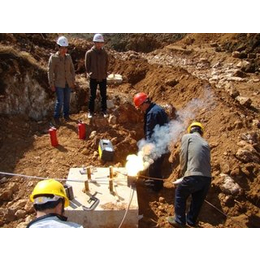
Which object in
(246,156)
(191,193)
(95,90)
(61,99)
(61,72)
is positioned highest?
(61,72)

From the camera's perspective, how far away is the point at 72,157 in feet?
19.8

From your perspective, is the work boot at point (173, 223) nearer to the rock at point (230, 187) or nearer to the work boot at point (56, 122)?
the rock at point (230, 187)

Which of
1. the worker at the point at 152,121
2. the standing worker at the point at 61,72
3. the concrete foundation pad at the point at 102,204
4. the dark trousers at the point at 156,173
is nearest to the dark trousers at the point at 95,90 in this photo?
the standing worker at the point at 61,72

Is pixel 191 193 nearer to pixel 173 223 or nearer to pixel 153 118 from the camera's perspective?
pixel 173 223

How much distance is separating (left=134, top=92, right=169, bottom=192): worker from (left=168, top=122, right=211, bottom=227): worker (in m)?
0.73

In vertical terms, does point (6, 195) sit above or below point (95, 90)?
below

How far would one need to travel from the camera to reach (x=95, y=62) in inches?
268

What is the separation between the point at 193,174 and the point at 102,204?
1.43m

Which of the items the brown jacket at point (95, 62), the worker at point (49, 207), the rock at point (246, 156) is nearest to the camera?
the worker at point (49, 207)

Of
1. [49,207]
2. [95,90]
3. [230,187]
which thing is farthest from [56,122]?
[49,207]

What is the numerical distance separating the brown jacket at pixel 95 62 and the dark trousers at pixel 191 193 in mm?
3528

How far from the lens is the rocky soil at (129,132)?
520 centimetres

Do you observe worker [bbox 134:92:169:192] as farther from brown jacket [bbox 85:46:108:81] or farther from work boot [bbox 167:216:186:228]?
brown jacket [bbox 85:46:108:81]

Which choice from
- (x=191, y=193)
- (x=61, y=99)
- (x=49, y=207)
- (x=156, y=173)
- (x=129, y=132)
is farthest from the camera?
(x=129, y=132)
